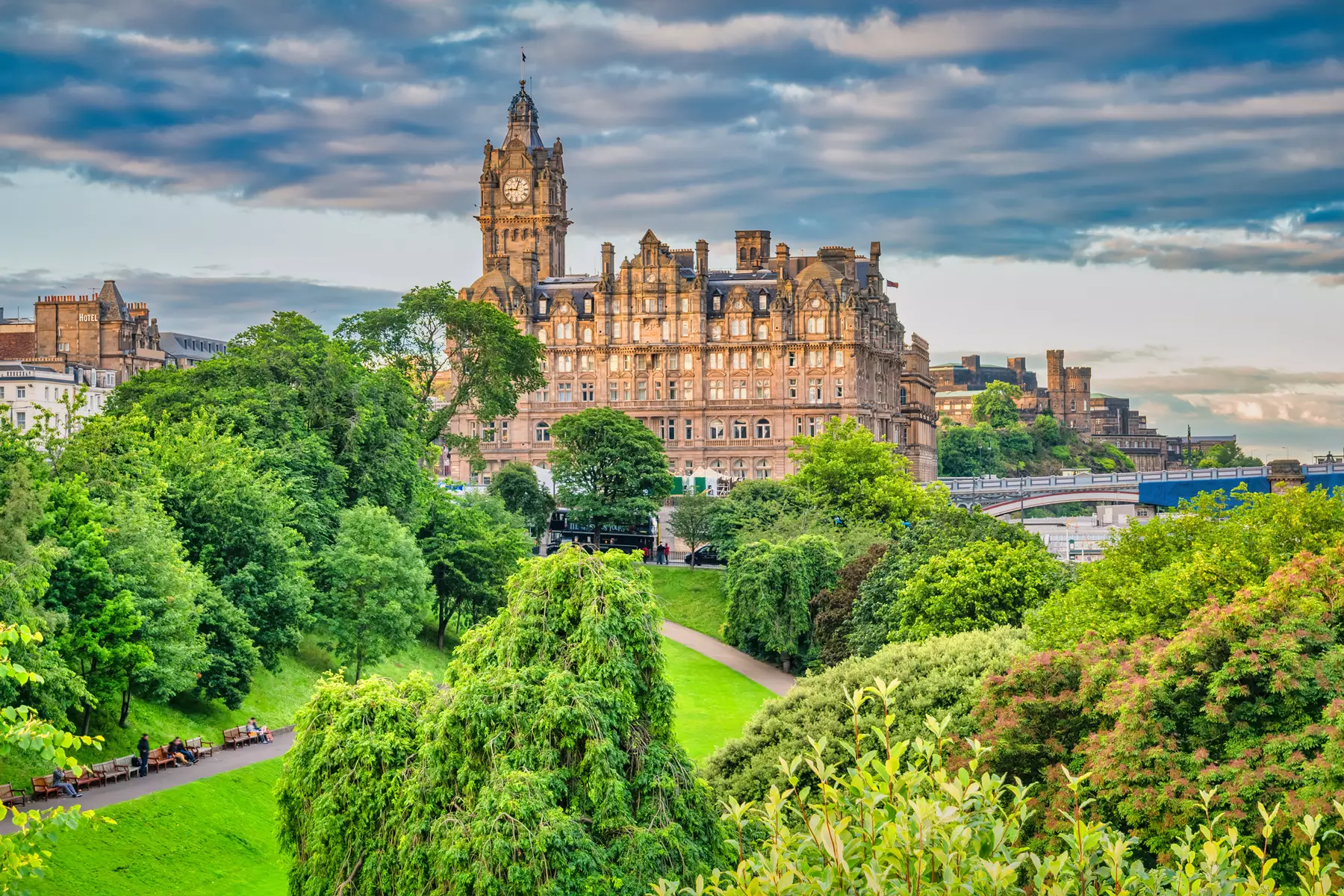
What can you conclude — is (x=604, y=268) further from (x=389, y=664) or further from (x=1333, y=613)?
(x=1333, y=613)

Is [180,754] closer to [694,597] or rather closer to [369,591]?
[369,591]

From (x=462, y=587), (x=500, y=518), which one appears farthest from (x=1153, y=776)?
(x=500, y=518)

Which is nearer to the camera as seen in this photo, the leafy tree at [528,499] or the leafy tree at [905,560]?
the leafy tree at [905,560]

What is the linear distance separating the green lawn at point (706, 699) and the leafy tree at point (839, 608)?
3460 mm

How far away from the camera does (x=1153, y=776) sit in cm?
3012

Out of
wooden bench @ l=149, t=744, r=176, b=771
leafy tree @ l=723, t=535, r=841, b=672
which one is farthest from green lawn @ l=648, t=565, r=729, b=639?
wooden bench @ l=149, t=744, r=176, b=771

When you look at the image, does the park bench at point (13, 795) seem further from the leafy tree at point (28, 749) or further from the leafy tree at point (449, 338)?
the leafy tree at point (449, 338)

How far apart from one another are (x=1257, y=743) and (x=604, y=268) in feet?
380

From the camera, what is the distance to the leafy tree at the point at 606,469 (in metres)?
102

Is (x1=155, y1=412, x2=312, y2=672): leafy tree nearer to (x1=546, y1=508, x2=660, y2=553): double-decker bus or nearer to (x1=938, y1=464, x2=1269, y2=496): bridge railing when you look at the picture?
(x1=546, y1=508, x2=660, y2=553): double-decker bus

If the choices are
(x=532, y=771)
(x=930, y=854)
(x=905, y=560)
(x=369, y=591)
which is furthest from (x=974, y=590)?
(x=930, y=854)

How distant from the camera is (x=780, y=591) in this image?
7750 cm

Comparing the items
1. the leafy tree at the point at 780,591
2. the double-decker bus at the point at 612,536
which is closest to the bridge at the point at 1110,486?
the double-decker bus at the point at 612,536

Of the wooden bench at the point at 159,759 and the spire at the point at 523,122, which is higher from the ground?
the spire at the point at 523,122
